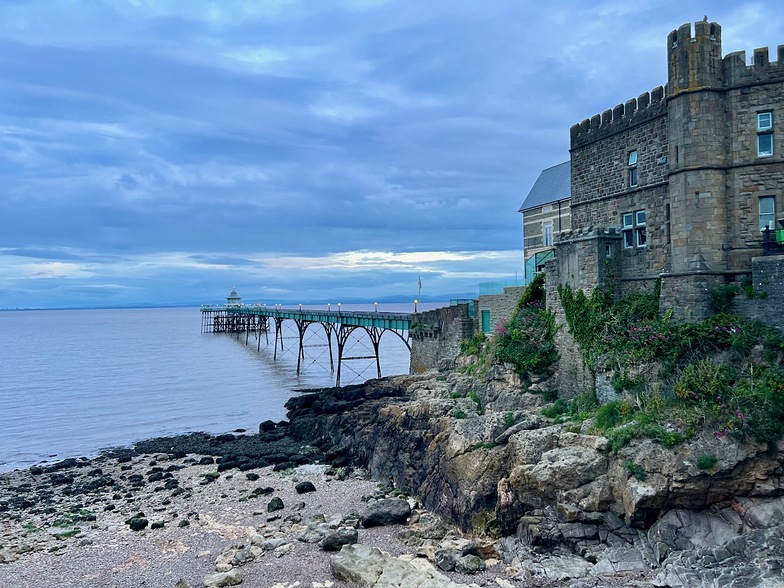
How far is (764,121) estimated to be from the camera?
62.7 feet

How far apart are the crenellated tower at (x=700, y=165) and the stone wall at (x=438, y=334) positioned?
54.9 ft

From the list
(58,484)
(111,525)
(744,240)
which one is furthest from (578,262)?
(58,484)

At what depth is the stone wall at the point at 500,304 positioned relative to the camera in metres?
30.1

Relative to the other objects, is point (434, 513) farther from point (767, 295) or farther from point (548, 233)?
point (548, 233)

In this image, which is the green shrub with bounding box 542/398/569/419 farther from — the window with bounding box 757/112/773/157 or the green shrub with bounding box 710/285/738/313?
the window with bounding box 757/112/773/157

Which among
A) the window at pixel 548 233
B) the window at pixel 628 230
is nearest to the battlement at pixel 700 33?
the window at pixel 628 230

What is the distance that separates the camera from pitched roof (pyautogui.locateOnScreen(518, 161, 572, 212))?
108 ft

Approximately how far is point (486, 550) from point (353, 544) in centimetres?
384

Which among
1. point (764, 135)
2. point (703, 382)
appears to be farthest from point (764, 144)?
point (703, 382)

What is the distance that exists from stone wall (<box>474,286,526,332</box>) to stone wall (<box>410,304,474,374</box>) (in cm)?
146

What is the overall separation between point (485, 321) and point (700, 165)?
16275mm

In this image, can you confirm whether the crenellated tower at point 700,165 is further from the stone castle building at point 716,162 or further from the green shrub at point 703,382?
the green shrub at point 703,382

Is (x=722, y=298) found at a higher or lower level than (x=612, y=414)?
higher

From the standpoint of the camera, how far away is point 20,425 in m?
38.9
